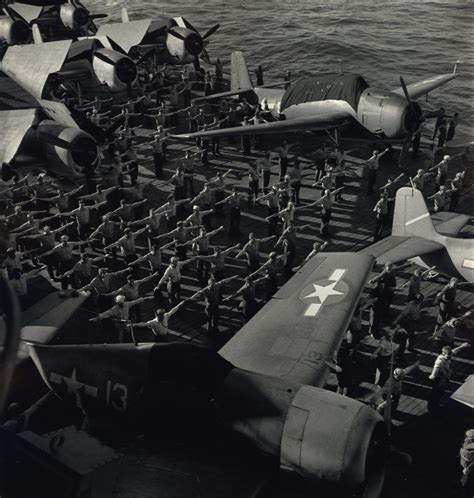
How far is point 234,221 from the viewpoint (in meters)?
19.5

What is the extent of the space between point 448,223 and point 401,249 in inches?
100

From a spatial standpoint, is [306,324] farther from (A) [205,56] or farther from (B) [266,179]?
(A) [205,56]

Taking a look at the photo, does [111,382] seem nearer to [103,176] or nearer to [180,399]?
[180,399]

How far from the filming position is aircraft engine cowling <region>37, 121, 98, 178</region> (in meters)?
21.2

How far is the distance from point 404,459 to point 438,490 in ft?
7.05

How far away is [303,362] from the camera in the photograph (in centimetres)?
1175

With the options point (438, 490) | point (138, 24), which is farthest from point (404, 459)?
point (138, 24)

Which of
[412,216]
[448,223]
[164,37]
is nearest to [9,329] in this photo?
[412,216]

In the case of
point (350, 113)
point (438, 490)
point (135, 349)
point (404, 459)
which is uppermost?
point (350, 113)

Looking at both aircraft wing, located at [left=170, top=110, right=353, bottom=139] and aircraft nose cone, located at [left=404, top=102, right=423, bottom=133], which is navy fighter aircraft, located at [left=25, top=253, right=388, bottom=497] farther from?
aircraft nose cone, located at [left=404, top=102, right=423, bottom=133]

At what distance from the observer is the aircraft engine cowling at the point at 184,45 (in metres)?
35.1

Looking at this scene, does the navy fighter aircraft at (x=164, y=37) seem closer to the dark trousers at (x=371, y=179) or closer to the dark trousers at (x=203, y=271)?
the dark trousers at (x=371, y=179)

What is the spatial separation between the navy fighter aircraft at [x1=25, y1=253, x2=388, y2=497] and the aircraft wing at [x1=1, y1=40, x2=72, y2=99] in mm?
18245

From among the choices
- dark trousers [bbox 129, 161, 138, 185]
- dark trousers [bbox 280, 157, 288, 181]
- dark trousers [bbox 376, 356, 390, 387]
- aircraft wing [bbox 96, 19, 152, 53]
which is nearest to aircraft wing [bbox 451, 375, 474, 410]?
dark trousers [bbox 376, 356, 390, 387]
